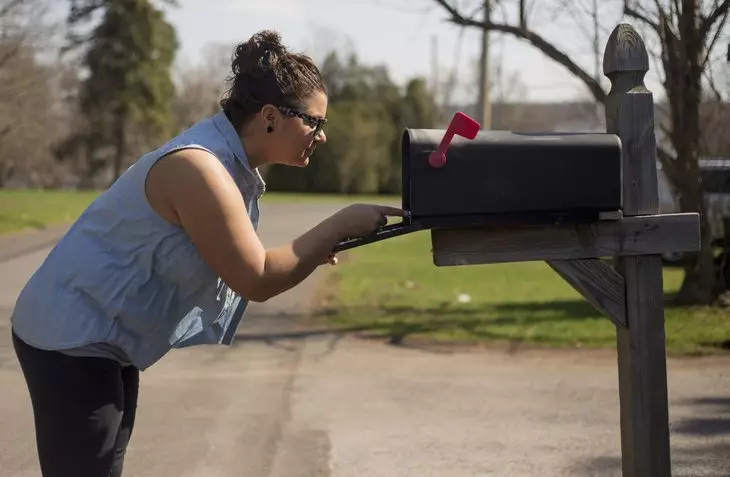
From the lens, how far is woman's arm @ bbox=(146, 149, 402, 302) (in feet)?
7.06

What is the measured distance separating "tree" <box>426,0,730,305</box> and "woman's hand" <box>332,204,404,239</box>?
8.08 metres

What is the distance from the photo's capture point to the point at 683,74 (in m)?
9.83

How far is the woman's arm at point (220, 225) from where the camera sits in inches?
84.7

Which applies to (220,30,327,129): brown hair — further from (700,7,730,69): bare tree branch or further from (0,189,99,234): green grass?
(0,189,99,234): green grass

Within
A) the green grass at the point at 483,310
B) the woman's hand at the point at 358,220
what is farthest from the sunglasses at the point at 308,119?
the green grass at the point at 483,310

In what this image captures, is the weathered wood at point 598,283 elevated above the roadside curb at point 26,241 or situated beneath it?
elevated above

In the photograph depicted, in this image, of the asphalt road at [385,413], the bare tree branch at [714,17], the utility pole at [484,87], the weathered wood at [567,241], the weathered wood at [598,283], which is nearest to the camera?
the weathered wood at [567,241]

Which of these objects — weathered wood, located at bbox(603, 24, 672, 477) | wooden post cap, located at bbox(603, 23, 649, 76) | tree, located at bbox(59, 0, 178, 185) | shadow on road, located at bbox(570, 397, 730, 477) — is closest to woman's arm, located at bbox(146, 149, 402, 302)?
weathered wood, located at bbox(603, 24, 672, 477)

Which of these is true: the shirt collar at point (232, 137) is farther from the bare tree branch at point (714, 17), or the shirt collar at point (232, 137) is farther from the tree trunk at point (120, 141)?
the tree trunk at point (120, 141)

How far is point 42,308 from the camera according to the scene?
2291 millimetres

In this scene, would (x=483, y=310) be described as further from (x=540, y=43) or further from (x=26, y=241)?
(x=26, y=241)

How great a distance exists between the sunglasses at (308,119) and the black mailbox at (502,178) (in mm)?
241

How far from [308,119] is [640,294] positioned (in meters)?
1.23

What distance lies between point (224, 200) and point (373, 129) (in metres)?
55.1
